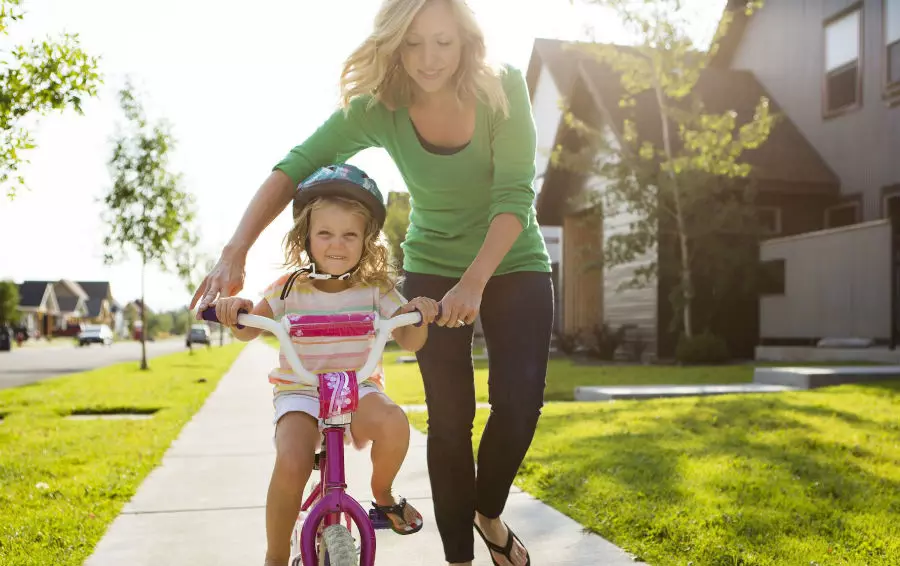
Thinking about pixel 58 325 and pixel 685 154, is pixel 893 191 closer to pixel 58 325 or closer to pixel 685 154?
pixel 685 154

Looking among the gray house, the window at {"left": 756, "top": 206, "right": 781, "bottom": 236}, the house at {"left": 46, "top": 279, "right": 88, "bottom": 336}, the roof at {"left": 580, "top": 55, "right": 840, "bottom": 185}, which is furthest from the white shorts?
the house at {"left": 46, "top": 279, "right": 88, "bottom": 336}

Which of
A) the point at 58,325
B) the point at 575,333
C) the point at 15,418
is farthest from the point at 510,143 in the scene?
the point at 58,325

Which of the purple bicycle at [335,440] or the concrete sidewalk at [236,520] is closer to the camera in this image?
the purple bicycle at [335,440]

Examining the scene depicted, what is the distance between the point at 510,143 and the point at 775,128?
1801 cm

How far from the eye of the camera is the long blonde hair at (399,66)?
295cm

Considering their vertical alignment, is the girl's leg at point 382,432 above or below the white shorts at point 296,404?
below

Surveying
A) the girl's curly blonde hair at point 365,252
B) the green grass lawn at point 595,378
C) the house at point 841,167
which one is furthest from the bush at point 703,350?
the girl's curly blonde hair at point 365,252

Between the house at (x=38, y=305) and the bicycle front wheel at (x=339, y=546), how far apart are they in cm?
10087

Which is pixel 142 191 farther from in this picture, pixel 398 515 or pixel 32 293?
pixel 32 293

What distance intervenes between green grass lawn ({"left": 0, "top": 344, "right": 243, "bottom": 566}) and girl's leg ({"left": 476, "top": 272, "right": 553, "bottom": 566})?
191 centimetres

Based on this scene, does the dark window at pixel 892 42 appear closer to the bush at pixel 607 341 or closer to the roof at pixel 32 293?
the bush at pixel 607 341

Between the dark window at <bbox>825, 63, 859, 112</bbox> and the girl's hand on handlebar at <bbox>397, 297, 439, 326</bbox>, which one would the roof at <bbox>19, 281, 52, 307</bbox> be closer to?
the dark window at <bbox>825, 63, 859, 112</bbox>

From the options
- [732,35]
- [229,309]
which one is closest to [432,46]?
[229,309]

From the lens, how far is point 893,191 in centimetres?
1722
